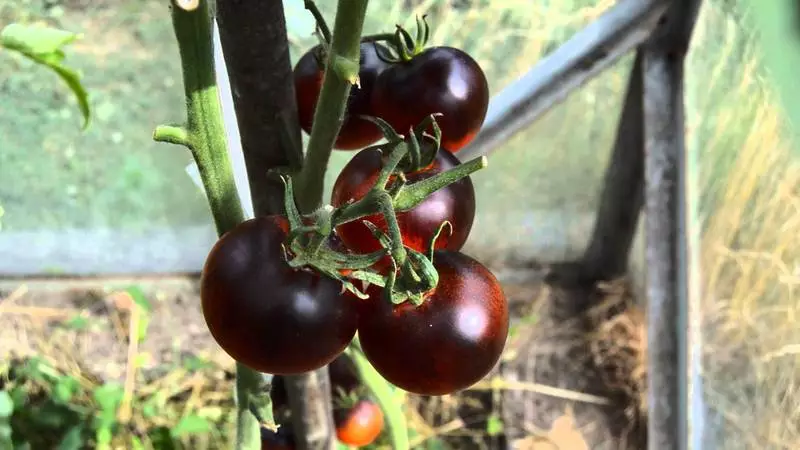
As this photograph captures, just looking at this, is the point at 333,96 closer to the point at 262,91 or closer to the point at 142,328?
the point at 262,91

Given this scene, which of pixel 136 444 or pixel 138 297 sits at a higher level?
pixel 138 297

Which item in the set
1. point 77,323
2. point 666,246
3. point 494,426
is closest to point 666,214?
point 666,246

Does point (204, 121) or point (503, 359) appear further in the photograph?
point (503, 359)

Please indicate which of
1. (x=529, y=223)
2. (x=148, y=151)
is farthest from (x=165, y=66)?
(x=529, y=223)

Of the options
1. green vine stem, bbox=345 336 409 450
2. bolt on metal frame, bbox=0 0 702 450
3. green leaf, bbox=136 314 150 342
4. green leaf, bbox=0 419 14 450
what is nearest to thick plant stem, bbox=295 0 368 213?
green vine stem, bbox=345 336 409 450

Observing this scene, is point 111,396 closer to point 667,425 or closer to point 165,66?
point 165,66
